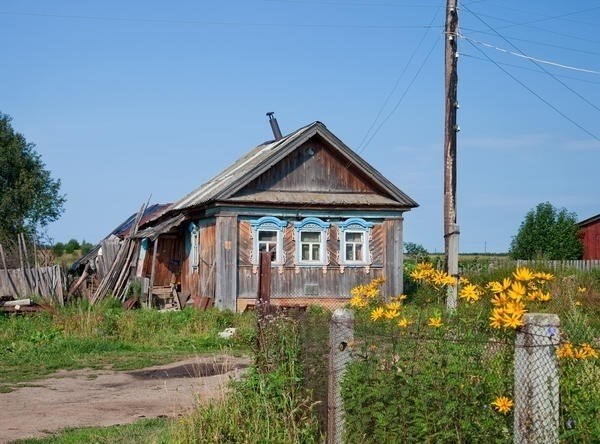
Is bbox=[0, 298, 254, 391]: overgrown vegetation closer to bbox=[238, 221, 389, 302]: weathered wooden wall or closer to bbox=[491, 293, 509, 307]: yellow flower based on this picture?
bbox=[238, 221, 389, 302]: weathered wooden wall

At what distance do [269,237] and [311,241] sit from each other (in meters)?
1.23

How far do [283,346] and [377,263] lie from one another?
17.6 m

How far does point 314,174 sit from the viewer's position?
26.1 m

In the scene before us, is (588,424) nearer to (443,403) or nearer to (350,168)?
(443,403)

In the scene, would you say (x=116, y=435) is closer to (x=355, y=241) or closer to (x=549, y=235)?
(x=355, y=241)

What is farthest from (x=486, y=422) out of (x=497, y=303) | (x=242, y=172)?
(x=242, y=172)

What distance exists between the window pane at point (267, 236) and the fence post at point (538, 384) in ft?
62.1

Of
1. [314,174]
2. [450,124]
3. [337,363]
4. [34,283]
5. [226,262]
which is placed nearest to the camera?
[337,363]

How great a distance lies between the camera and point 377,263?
26250 millimetres

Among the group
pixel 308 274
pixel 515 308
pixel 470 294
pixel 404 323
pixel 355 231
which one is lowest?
pixel 404 323

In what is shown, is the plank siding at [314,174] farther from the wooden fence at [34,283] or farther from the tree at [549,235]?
the tree at [549,235]

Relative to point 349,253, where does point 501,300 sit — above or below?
below

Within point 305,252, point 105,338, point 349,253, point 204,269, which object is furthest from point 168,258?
point 105,338

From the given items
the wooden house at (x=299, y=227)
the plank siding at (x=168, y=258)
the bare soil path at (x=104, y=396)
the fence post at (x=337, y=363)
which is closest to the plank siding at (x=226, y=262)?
the wooden house at (x=299, y=227)
